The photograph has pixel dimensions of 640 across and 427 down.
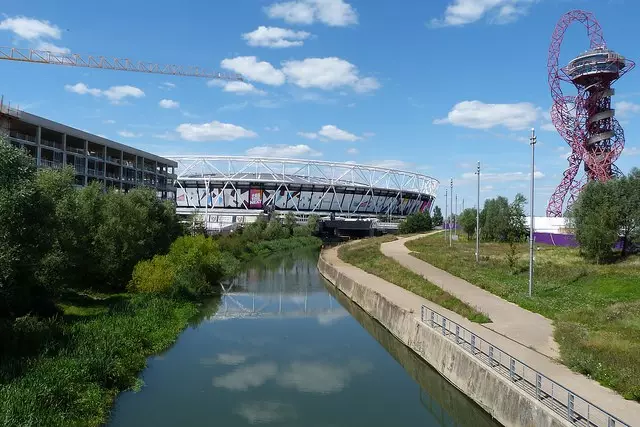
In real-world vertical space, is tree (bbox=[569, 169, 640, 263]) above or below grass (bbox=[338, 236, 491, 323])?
above

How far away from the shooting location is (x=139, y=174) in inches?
3056

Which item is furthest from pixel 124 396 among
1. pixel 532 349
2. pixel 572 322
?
pixel 572 322

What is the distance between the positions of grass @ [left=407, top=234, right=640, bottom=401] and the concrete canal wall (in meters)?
2.00

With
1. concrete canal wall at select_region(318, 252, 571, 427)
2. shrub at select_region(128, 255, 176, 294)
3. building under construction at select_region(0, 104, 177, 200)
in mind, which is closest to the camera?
concrete canal wall at select_region(318, 252, 571, 427)

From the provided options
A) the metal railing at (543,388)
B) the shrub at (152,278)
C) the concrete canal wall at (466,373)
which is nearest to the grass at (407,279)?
the concrete canal wall at (466,373)

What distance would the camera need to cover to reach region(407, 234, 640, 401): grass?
12406mm

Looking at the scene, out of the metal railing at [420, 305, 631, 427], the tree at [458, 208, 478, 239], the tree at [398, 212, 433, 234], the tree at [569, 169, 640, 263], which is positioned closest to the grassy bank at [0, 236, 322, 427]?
the metal railing at [420, 305, 631, 427]

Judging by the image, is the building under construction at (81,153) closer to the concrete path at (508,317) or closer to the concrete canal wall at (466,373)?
the concrete path at (508,317)

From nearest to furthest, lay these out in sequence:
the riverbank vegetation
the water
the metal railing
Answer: the metal railing → the riverbank vegetation → the water

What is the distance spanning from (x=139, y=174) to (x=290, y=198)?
4642 cm

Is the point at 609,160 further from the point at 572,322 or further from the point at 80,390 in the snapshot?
the point at 80,390

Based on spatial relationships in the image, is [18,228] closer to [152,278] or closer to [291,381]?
[291,381]

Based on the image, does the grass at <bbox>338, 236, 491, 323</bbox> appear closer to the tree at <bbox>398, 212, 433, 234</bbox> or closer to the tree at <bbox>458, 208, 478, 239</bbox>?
the tree at <bbox>458, 208, 478, 239</bbox>

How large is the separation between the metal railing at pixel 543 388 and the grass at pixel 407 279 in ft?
13.5
